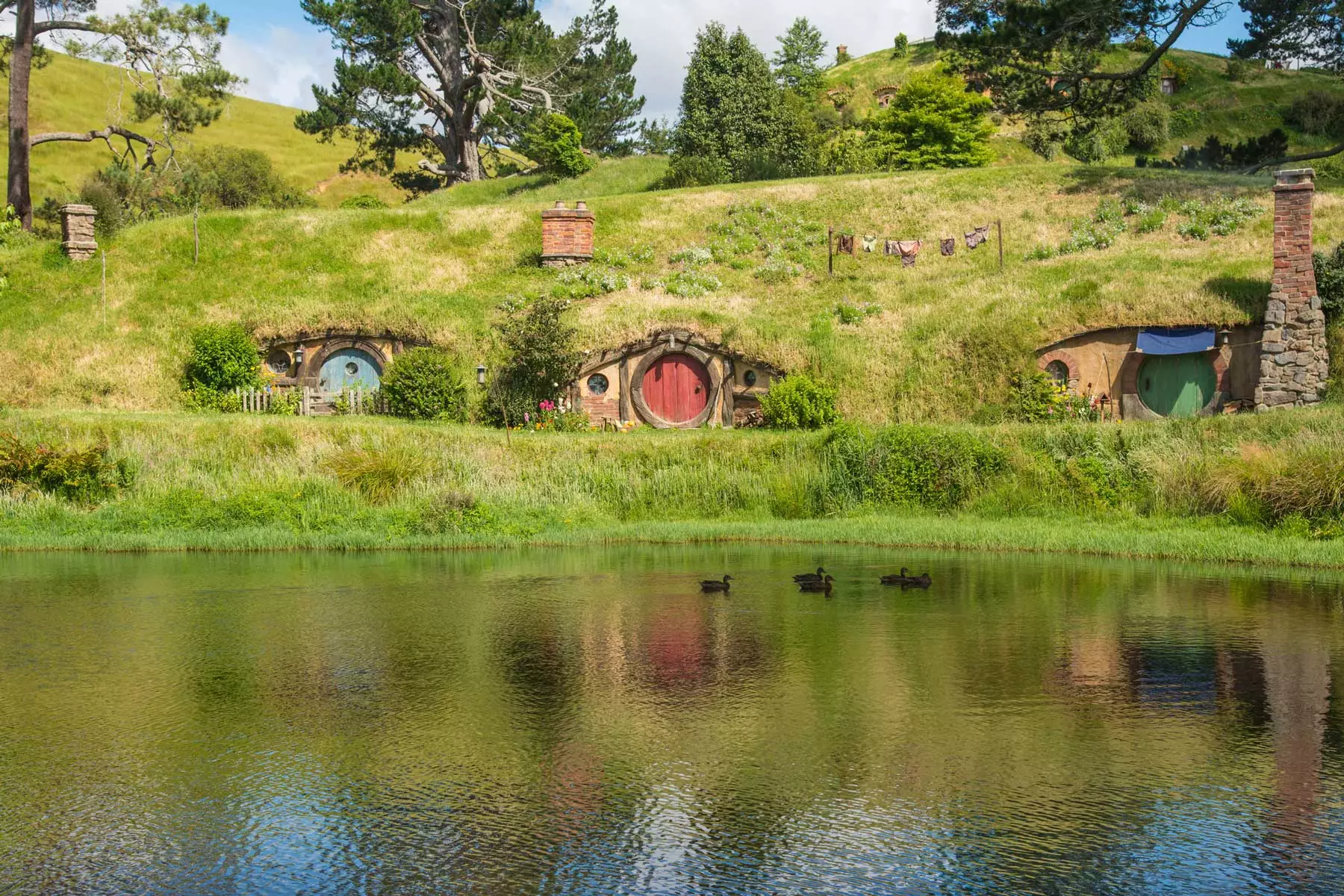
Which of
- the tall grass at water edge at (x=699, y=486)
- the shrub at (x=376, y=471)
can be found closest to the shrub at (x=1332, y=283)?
the tall grass at water edge at (x=699, y=486)

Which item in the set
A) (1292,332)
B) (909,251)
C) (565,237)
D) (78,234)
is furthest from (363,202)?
(1292,332)

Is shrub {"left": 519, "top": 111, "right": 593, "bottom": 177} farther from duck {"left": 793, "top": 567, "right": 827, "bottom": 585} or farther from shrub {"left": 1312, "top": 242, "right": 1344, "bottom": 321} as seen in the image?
duck {"left": 793, "top": 567, "right": 827, "bottom": 585}

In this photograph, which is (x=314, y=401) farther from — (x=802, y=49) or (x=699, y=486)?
(x=802, y=49)

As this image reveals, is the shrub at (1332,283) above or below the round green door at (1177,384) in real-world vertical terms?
above

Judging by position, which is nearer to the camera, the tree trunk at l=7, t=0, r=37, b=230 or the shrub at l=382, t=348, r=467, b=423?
the shrub at l=382, t=348, r=467, b=423

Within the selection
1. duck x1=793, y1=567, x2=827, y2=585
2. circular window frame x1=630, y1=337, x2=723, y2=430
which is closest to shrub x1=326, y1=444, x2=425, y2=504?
circular window frame x1=630, y1=337, x2=723, y2=430

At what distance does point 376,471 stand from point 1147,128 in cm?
6389

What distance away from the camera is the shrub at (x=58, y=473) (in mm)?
26422

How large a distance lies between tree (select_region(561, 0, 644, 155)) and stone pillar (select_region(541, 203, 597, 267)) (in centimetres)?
1910

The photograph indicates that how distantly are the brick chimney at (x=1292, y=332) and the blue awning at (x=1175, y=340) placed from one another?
1536 mm

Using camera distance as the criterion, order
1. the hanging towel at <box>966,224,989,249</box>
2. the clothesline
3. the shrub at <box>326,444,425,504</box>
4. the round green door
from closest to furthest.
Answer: the shrub at <box>326,444,425,504</box>, the round green door, the clothesline, the hanging towel at <box>966,224,989,249</box>

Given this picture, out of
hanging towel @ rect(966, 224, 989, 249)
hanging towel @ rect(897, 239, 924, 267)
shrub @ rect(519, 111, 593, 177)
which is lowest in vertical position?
hanging towel @ rect(897, 239, 924, 267)

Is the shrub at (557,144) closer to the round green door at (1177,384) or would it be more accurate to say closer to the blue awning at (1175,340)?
the blue awning at (1175,340)

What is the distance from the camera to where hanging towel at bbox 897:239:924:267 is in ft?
149
